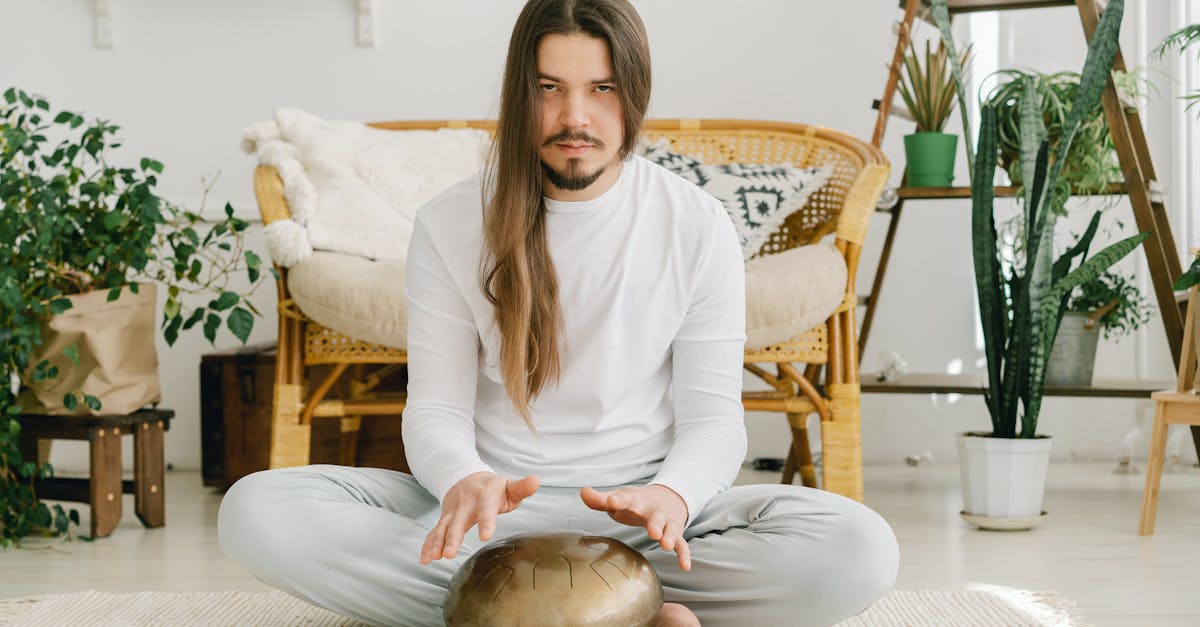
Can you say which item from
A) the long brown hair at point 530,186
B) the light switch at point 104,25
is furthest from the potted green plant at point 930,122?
the light switch at point 104,25

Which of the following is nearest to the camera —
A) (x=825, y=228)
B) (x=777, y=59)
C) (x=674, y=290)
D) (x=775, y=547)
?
(x=775, y=547)

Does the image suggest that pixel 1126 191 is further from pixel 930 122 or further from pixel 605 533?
pixel 605 533

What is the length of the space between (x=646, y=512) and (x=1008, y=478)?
1.27 m

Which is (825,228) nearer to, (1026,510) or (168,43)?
(1026,510)

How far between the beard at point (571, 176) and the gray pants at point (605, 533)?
1.20 ft

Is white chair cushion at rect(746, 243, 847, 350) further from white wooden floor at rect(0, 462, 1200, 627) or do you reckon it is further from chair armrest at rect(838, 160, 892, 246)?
white wooden floor at rect(0, 462, 1200, 627)

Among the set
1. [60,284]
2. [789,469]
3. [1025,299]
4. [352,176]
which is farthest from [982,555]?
[60,284]

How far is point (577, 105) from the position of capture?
127 centimetres

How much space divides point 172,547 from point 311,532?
0.95m

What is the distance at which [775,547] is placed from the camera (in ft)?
4.00

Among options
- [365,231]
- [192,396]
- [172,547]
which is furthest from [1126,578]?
[192,396]

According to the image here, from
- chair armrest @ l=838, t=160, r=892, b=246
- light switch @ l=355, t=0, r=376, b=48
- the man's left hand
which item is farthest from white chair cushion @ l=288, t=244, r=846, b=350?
light switch @ l=355, t=0, r=376, b=48

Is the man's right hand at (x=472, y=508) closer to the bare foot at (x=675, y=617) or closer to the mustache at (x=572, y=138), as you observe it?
the bare foot at (x=675, y=617)

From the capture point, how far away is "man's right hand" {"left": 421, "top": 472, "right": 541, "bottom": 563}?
42.7 inches
